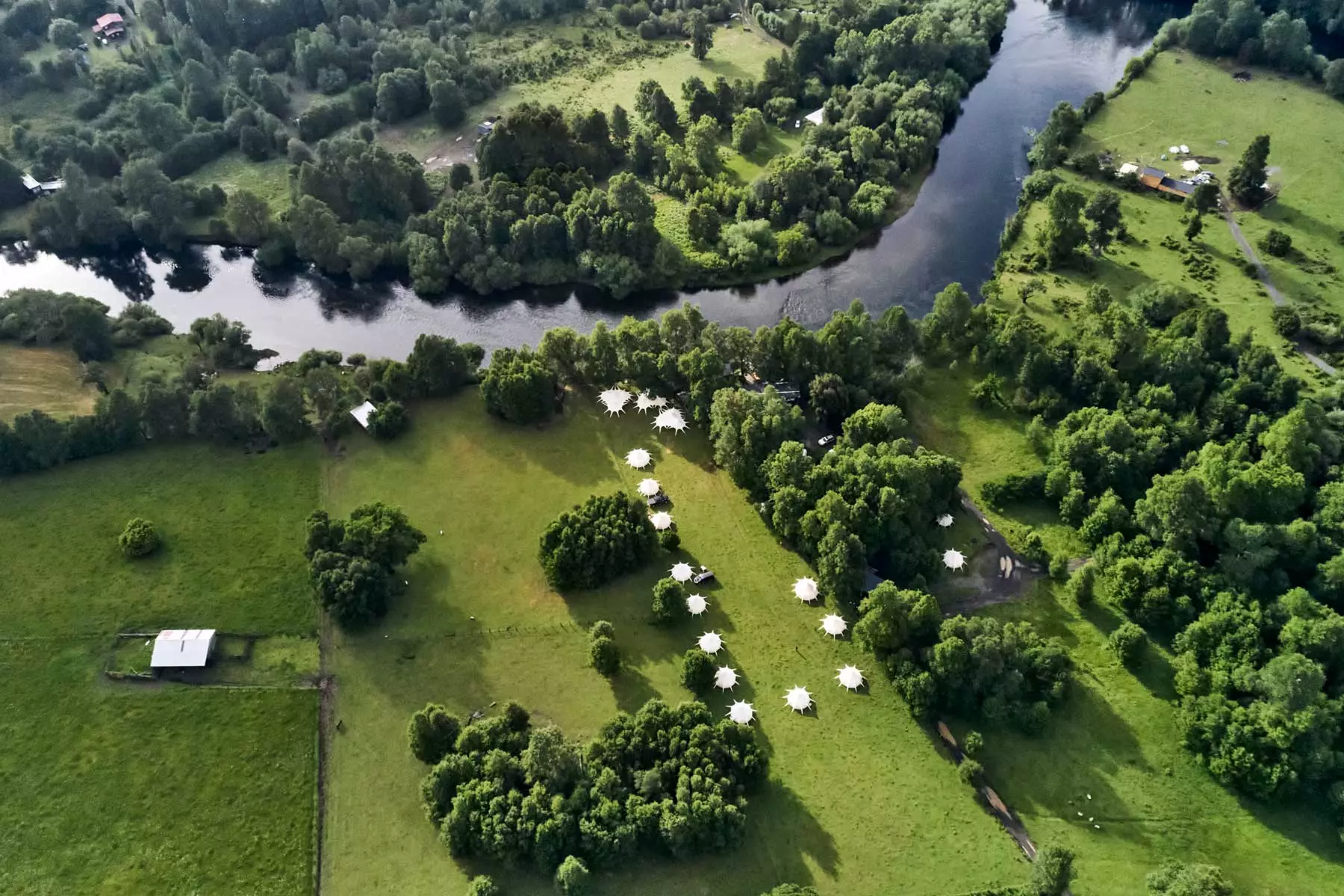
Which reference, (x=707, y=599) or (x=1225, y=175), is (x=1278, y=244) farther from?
(x=707, y=599)

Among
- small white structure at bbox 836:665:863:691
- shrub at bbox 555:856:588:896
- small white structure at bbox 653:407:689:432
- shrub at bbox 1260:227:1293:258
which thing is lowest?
shrub at bbox 555:856:588:896

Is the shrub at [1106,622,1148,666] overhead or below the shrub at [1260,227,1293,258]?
below

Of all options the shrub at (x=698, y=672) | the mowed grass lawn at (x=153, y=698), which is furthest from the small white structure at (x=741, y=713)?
the mowed grass lawn at (x=153, y=698)

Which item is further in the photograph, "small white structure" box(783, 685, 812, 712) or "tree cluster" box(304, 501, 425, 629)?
"tree cluster" box(304, 501, 425, 629)

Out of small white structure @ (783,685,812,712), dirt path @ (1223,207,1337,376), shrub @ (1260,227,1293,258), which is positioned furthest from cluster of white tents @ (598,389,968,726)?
shrub @ (1260,227,1293,258)

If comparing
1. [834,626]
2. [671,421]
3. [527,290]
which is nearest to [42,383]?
[527,290]

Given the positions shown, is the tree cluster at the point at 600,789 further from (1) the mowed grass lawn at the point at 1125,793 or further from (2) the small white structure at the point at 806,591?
(1) the mowed grass lawn at the point at 1125,793

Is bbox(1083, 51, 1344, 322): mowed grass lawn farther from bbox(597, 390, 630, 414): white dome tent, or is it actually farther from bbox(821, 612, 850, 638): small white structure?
bbox(597, 390, 630, 414): white dome tent
